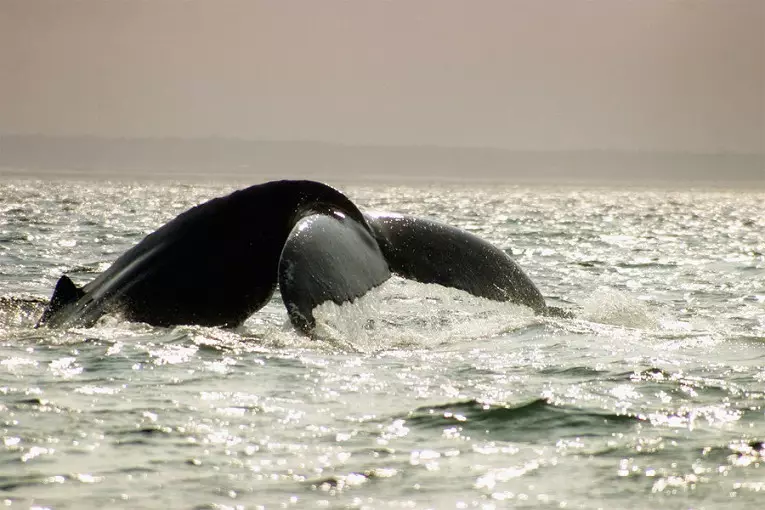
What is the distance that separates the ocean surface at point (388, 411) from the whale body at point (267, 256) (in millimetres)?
150

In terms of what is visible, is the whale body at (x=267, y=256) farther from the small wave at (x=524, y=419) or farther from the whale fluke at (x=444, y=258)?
the small wave at (x=524, y=419)

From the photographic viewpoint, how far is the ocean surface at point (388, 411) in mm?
4434

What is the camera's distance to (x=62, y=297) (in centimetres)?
807

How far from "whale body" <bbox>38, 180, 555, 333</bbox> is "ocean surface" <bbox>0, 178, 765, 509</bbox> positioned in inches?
5.9

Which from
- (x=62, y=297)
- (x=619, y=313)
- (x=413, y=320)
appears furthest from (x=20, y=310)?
(x=619, y=313)

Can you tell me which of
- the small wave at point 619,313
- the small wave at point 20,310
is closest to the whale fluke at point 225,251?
the small wave at point 20,310

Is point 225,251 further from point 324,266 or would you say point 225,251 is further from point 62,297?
point 62,297

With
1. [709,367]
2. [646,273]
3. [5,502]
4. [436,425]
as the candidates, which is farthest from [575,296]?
[5,502]

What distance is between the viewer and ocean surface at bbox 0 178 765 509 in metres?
4.43

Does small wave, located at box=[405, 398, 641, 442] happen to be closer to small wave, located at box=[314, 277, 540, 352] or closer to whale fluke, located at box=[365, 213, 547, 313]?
small wave, located at box=[314, 277, 540, 352]

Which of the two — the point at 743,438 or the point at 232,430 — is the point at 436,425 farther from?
the point at 743,438

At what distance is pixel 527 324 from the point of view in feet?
27.9

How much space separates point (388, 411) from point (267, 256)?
1.64 m

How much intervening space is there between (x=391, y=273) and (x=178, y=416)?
1.99 metres
